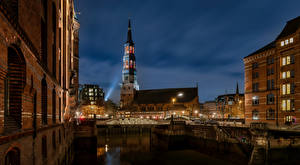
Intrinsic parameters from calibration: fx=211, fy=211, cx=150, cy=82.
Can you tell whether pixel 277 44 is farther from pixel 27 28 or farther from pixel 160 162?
pixel 27 28

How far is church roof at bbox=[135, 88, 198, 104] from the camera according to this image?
303 ft

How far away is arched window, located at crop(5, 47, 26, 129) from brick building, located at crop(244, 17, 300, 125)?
36738 millimetres

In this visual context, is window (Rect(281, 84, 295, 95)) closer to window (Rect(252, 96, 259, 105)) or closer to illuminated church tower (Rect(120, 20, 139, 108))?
window (Rect(252, 96, 259, 105))

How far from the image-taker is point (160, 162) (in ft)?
107

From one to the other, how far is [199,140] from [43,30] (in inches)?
1367

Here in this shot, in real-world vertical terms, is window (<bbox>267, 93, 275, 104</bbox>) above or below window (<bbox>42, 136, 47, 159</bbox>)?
above

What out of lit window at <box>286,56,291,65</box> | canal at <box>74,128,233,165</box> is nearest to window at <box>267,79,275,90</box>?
lit window at <box>286,56,291,65</box>

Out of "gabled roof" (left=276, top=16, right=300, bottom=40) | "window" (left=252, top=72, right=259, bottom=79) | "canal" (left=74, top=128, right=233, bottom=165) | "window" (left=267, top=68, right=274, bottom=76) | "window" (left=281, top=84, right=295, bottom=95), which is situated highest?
"gabled roof" (left=276, top=16, right=300, bottom=40)

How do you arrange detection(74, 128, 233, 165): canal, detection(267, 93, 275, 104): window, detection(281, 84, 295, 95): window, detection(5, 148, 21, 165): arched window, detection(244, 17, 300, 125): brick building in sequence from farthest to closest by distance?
detection(267, 93, 275, 104): window → detection(281, 84, 295, 95): window → detection(244, 17, 300, 125): brick building → detection(74, 128, 233, 165): canal → detection(5, 148, 21, 165): arched window

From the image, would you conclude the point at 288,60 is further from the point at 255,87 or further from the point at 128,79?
the point at 128,79

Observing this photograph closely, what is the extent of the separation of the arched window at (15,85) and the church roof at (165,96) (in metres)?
84.8

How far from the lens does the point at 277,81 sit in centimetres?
4022

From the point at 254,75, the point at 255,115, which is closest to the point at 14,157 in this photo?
the point at 255,115

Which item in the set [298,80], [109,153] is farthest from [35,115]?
[298,80]
